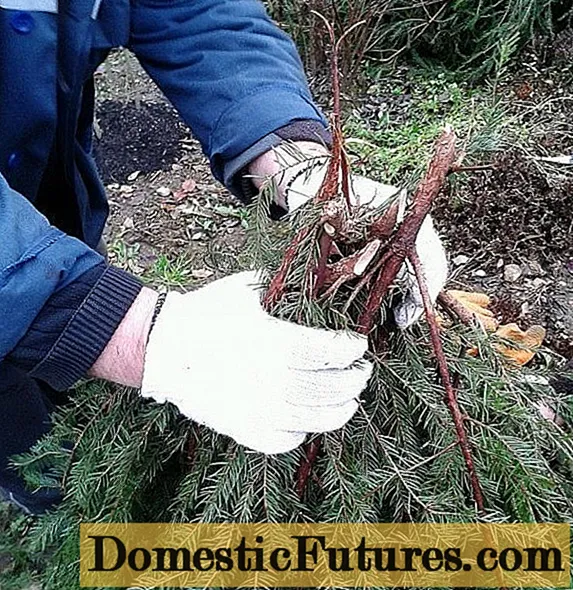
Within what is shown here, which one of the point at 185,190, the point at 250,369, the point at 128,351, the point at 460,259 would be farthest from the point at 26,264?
the point at 185,190

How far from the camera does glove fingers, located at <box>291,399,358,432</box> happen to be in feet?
3.83

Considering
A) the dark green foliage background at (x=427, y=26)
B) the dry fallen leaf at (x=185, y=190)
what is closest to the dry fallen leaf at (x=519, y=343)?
the dry fallen leaf at (x=185, y=190)

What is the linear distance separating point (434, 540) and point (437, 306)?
0.38 meters

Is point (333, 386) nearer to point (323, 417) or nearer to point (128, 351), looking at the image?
point (323, 417)

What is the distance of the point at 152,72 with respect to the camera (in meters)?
1.78

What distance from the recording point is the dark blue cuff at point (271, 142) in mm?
1535

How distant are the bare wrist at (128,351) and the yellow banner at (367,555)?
0.76ft

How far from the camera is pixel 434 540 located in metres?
1.16

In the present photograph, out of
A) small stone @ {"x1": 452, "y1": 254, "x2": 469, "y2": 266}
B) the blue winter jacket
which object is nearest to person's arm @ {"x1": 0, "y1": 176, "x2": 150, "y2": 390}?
the blue winter jacket

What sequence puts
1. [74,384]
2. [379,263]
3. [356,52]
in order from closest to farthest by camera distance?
1. [379,263]
2. [74,384]
3. [356,52]

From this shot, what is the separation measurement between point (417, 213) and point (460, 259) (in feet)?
5.50

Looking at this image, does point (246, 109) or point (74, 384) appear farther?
point (246, 109)

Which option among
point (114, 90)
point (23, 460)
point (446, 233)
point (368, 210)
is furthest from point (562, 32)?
point (23, 460)

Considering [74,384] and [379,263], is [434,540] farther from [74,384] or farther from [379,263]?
[74,384]
